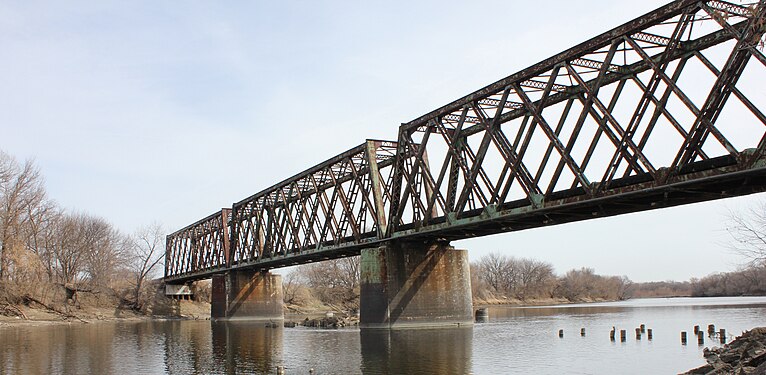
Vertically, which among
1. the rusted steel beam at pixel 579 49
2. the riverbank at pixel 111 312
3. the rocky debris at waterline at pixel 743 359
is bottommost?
the riverbank at pixel 111 312

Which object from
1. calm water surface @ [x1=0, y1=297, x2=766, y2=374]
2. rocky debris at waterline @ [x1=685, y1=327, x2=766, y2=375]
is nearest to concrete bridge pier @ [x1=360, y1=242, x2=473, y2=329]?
calm water surface @ [x1=0, y1=297, x2=766, y2=374]

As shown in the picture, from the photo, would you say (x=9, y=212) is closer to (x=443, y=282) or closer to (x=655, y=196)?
(x=443, y=282)

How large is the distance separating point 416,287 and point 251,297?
33.5 meters

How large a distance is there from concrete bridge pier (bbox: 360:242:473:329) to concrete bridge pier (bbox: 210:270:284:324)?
96.6ft

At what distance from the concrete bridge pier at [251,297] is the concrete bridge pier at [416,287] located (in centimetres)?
2945

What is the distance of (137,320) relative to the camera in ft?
261

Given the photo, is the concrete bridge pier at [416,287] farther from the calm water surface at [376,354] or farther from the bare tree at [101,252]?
the bare tree at [101,252]

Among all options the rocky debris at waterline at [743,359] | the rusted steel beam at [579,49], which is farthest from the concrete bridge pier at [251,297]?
the rocky debris at waterline at [743,359]

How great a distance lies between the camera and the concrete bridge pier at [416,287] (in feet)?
122

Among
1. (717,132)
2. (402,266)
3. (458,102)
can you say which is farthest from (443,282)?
(717,132)

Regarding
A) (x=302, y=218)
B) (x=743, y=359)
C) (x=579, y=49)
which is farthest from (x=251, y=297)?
(x=743, y=359)

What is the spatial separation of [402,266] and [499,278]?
430 feet

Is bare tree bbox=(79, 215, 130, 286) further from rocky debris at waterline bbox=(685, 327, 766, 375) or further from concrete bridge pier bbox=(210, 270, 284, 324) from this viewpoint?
rocky debris at waterline bbox=(685, 327, 766, 375)

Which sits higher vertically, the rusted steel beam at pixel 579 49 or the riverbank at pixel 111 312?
the rusted steel beam at pixel 579 49
